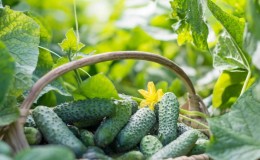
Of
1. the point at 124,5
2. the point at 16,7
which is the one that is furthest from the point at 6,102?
the point at 124,5

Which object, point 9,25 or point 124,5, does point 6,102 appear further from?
point 124,5

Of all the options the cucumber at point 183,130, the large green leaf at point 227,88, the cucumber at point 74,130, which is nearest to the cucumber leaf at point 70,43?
the cucumber at point 74,130

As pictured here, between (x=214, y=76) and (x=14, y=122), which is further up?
(x=14, y=122)

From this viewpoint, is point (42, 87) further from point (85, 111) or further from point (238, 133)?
point (238, 133)

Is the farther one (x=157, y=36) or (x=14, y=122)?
(x=157, y=36)

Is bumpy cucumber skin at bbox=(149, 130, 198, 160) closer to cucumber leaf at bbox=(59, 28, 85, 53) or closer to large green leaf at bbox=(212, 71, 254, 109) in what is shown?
cucumber leaf at bbox=(59, 28, 85, 53)

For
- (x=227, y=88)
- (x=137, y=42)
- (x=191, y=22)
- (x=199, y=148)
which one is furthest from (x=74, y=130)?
(x=137, y=42)
